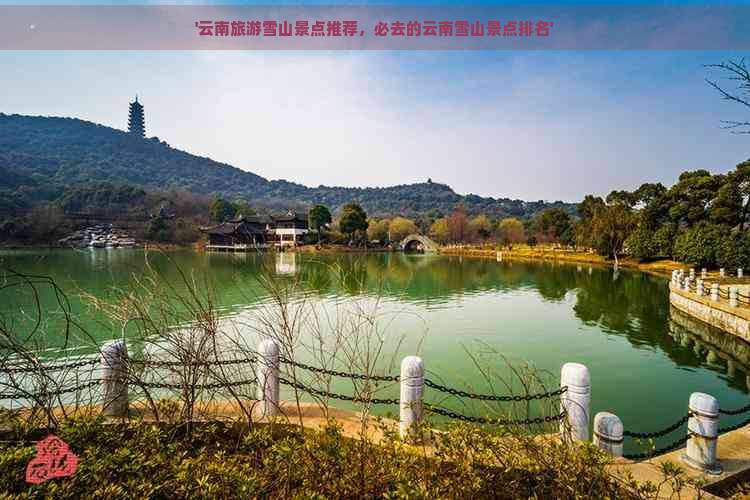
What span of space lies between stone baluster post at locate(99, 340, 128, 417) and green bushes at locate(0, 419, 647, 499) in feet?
1.59

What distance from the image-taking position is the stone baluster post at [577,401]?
9.94ft

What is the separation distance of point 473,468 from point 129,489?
2019 mm

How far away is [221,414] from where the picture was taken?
3391 mm

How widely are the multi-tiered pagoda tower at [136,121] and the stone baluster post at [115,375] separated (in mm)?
157209

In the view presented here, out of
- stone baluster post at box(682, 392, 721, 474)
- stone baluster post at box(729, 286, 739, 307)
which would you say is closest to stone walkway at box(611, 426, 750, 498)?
stone baluster post at box(682, 392, 721, 474)

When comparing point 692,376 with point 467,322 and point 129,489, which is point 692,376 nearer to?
point 467,322

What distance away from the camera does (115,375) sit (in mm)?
3236

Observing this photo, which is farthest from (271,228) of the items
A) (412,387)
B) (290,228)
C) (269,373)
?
(412,387)

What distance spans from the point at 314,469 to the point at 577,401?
2.17m

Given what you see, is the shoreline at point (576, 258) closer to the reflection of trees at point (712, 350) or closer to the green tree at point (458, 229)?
the green tree at point (458, 229)

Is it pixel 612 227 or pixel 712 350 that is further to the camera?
pixel 612 227

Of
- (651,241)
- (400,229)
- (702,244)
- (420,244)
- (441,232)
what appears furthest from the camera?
(400,229)

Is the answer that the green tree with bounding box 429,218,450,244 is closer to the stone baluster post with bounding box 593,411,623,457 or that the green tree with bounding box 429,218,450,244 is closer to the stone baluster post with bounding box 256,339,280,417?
the stone baluster post with bounding box 593,411,623,457

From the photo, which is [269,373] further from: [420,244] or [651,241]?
[420,244]
